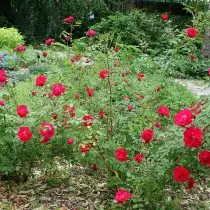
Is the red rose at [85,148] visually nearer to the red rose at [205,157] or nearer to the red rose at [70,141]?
Result: the red rose at [70,141]

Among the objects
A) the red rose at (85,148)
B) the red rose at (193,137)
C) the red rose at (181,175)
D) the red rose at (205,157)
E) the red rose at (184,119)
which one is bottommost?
the red rose at (85,148)

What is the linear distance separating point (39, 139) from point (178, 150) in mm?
1106

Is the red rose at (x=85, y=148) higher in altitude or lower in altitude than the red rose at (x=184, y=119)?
lower

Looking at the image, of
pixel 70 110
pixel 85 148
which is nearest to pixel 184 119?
pixel 85 148

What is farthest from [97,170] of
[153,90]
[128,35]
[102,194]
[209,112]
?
[128,35]

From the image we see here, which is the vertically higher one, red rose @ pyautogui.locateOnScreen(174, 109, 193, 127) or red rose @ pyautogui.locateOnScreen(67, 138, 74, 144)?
red rose @ pyautogui.locateOnScreen(174, 109, 193, 127)

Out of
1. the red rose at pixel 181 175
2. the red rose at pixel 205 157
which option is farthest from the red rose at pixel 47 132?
the red rose at pixel 205 157

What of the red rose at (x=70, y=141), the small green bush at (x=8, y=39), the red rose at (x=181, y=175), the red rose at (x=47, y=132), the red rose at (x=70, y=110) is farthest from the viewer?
the small green bush at (x=8, y=39)

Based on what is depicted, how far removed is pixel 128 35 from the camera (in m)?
13.0

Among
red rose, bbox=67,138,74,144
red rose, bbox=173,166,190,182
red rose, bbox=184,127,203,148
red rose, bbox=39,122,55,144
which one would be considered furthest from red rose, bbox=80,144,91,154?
red rose, bbox=184,127,203,148

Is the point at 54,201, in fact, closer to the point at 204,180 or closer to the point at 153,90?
the point at 204,180

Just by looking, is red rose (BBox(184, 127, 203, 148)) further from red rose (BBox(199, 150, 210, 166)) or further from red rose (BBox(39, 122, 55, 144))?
red rose (BBox(39, 122, 55, 144))

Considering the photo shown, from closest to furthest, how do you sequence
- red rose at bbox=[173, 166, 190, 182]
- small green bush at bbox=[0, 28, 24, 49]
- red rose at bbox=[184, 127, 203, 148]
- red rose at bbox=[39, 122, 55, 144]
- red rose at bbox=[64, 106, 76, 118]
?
red rose at bbox=[184, 127, 203, 148] → red rose at bbox=[173, 166, 190, 182] → red rose at bbox=[39, 122, 55, 144] → red rose at bbox=[64, 106, 76, 118] → small green bush at bbox=[0, 28, 24, 49]

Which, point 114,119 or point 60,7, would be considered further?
point 60,7
